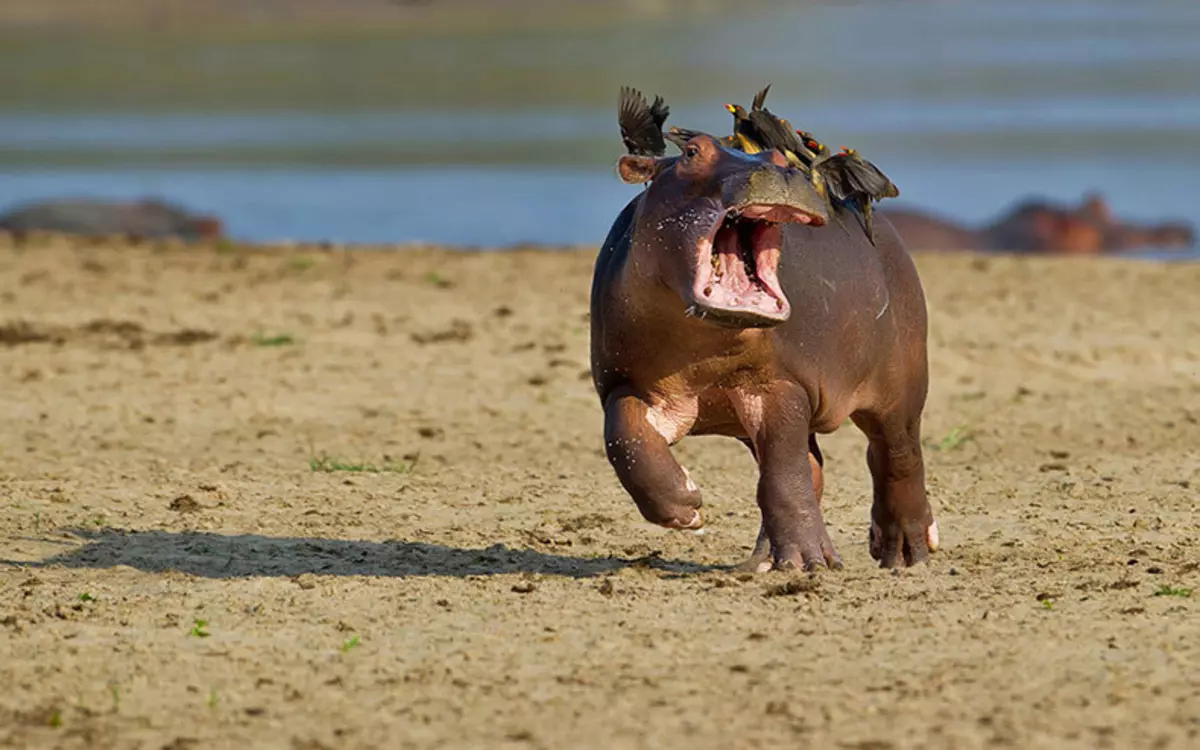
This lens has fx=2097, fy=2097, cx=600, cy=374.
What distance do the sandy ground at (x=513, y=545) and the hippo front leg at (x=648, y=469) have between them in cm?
23

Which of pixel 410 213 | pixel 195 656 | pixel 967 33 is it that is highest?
pixel 967 33

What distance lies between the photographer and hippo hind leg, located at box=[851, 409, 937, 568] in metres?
6.74

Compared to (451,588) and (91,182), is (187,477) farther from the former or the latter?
(91,182)

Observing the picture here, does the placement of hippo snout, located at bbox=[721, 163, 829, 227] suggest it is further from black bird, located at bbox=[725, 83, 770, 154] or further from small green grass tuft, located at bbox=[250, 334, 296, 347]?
small green grass tuft, located at bbox=[250, 334, 296, 347]

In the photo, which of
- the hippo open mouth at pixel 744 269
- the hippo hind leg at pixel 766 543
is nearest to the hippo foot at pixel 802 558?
the hippo hind leg at pixel 766 543

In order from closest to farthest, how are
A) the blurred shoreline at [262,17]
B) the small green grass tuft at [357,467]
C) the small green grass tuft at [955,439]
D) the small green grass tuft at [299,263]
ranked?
the small green grass tuft at [357,467] → the small green grass tuft at [955,439] → the small green grass tuft at [299,263] → the blurred shoreline at [262,17]

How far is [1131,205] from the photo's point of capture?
19891mm

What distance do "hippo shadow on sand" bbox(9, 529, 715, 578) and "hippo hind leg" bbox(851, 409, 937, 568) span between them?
25.2 inches

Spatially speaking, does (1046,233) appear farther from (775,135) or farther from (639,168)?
(639,168)

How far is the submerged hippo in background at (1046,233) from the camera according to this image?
1730 centimetres

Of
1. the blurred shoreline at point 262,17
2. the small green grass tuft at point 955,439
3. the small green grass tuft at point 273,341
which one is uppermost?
the blurred shoreline at point 262,17

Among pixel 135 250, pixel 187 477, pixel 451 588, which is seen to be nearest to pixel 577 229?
pixel 135 250

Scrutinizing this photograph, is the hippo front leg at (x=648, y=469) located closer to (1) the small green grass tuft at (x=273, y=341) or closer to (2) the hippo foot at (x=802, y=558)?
(2) the hippo foot at (x=802, y=558)

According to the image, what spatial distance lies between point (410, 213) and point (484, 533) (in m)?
13.0
